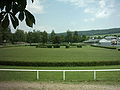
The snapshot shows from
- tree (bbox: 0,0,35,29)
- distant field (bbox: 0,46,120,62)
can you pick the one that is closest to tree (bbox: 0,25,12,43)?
tree (bbox: 0,0,35,29)

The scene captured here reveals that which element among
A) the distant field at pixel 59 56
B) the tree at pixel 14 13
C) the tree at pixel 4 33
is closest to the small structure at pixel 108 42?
the tree at pixel 4 33

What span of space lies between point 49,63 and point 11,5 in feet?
47.7

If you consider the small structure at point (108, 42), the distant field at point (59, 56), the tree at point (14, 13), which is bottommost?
the distant field at point (59, 56)

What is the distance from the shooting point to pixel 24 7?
2045 millimetres

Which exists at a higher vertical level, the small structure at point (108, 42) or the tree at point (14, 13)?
the tree at point (14, 13)

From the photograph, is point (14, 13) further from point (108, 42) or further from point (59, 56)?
point (108, 42)

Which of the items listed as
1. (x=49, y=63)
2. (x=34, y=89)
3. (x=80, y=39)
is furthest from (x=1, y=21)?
(x=80, y=39)

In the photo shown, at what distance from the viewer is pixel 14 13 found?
211cm

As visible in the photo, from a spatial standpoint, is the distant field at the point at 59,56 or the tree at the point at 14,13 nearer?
the tree at the point at 14,13

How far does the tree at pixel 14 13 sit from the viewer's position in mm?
2049

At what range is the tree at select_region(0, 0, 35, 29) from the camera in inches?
80.7

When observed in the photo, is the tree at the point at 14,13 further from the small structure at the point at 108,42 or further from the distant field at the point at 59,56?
the small structure at the point at 108,42

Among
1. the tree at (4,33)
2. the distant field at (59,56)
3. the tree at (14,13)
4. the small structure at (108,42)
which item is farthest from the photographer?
the small structure at (108,42)

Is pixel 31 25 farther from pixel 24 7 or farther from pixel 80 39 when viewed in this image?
pixel 80 39
